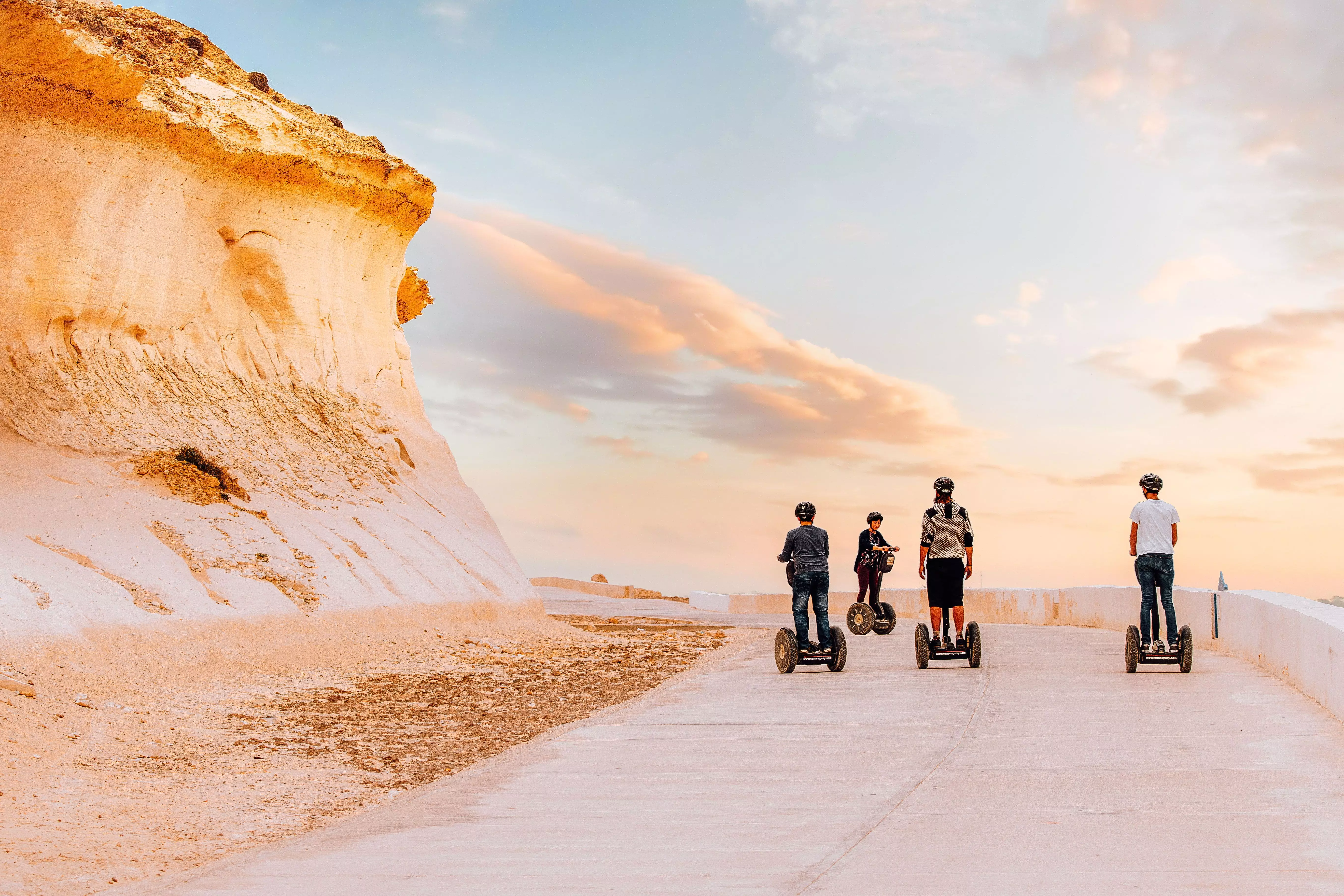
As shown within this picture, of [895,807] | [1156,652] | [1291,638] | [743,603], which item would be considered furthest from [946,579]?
[743,603]

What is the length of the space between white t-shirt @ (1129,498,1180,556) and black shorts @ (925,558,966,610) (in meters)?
1.94

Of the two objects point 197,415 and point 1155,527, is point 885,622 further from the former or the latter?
point 197,415

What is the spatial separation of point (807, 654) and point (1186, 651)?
4.23 metres

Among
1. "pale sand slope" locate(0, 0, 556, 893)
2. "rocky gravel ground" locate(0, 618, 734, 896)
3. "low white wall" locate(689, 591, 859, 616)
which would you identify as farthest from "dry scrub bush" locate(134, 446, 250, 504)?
"low white wall" locate(689, 591, 859, 616)

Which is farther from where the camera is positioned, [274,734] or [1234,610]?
[1234,610]

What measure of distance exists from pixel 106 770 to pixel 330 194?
18.7 meters

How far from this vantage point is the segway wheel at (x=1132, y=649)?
46.3ft

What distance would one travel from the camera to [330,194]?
2683 cm

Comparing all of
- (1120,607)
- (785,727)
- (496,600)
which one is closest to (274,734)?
(785,727)

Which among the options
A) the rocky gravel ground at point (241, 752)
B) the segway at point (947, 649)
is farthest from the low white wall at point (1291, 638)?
the rocky gravel ground at point (241, 752)

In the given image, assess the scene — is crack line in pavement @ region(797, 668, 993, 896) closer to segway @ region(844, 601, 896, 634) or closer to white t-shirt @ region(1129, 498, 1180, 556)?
white t-shirt @ region(1129, 498, 1180, 556)

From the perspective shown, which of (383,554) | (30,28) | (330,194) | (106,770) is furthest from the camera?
(330,194)

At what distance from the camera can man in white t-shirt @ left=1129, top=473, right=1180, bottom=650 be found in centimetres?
1402

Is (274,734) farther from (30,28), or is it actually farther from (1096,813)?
(30,28)
